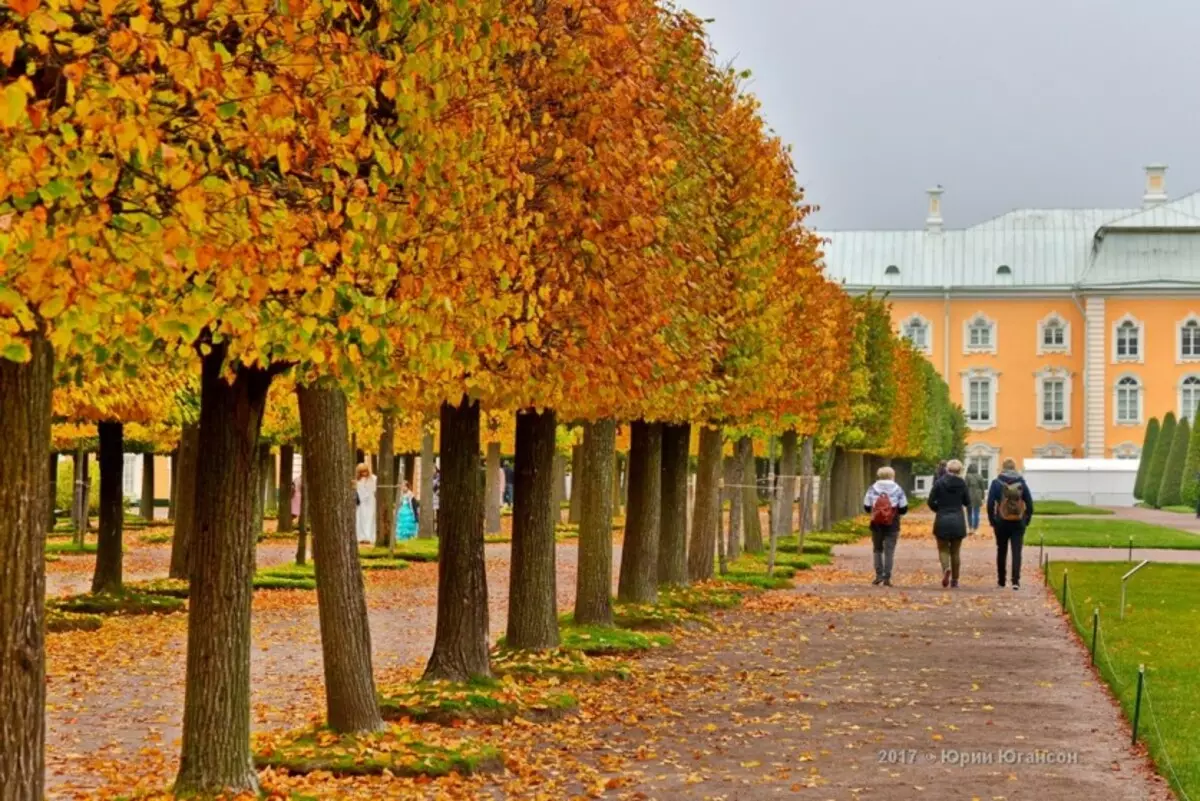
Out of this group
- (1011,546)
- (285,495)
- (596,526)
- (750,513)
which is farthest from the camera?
(285,495)

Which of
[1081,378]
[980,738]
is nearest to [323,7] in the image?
[980,738]

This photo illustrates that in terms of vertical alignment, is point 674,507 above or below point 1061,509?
above

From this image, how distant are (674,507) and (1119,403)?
71265mm

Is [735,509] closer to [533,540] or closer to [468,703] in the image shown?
[533,540]

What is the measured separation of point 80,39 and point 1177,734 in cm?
737

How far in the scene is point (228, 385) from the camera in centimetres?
Result: 854

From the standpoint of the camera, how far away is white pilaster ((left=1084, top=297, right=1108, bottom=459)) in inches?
3494

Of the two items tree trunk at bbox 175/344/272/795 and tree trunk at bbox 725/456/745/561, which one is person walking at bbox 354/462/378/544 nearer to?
tree trunk at bbox 725/456/745/561

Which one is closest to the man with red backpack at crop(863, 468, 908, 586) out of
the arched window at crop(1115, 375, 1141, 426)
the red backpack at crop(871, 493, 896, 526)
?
the red backpack at crop(871, 493, 896, 526)

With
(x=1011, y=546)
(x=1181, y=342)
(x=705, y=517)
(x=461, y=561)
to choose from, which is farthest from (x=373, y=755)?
(x=1181, y=342)

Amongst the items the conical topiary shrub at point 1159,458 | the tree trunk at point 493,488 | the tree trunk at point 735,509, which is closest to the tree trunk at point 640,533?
the tree trunk at point 735,509

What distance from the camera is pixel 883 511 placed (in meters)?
24.4

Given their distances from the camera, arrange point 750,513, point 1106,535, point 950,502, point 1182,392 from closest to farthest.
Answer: point 950,502, point 750,513, point 1106,535, point 1182,392

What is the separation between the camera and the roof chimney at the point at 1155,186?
307 feet
